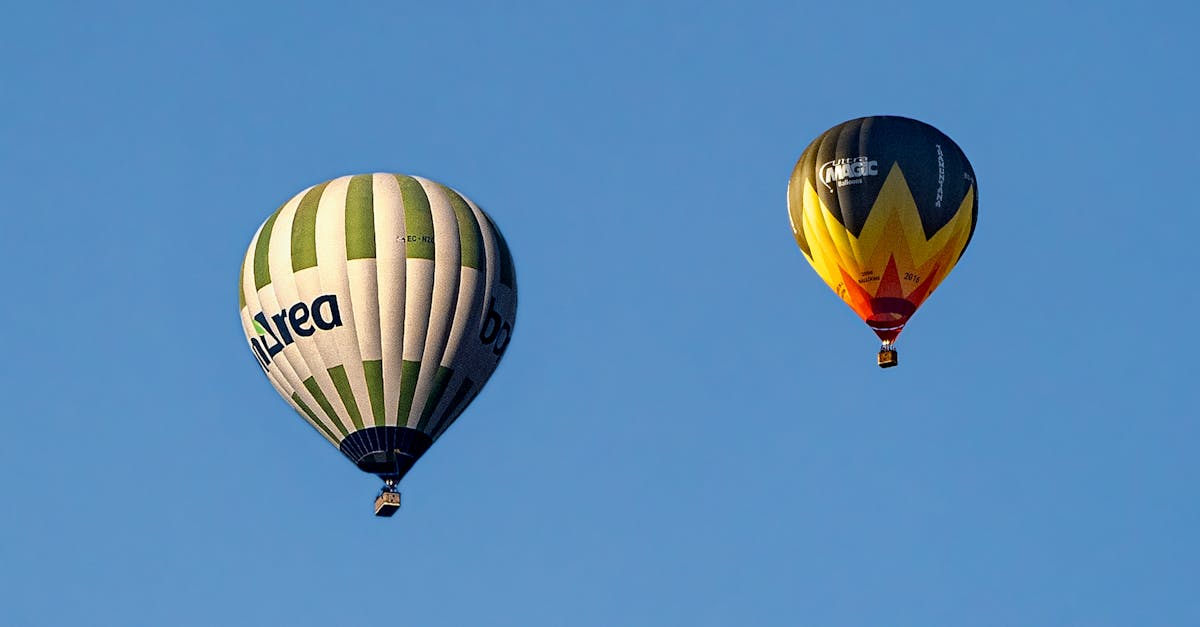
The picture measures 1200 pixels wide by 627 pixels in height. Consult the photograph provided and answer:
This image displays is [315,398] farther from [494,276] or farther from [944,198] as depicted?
[944,198]

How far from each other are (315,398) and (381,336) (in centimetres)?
151

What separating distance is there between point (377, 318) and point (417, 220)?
1.84 meters

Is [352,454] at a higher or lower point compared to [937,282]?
lower

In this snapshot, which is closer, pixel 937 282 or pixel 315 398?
pixel 315 398

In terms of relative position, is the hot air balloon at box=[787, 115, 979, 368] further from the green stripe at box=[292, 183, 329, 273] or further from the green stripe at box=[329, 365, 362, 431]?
the green stripe at box=[329, 365, 362, 431]

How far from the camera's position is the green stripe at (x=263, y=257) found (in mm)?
41188

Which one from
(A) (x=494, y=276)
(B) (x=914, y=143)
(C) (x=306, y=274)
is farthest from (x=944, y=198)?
(C) (x=306, y=274)

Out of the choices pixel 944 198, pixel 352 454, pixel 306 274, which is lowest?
pixel 352 454

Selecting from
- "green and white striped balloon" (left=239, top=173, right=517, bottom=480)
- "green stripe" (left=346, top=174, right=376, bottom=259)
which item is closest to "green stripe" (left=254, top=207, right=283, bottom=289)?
"green and white striped balloon" (left=239, top=173, right=517, bottom=480)

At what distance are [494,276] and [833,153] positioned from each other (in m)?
6.18

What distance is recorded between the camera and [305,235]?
134 feet

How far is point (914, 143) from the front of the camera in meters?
43.0

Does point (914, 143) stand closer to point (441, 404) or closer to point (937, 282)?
point (937, 282)

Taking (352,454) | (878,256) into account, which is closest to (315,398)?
(352,454)
